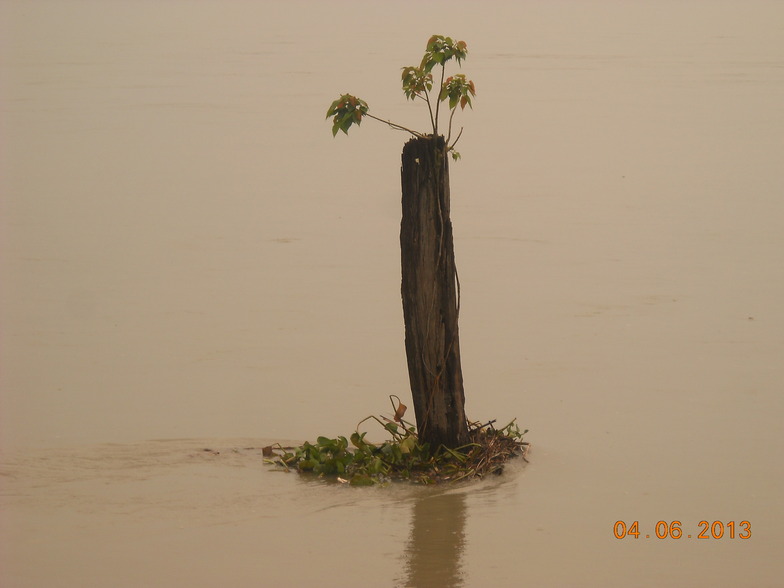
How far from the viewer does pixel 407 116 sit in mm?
13031

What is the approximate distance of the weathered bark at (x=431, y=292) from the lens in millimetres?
5434

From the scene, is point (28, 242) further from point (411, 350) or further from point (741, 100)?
point (741, 100)

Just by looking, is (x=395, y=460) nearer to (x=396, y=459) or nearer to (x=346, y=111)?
(x=396, y=459)

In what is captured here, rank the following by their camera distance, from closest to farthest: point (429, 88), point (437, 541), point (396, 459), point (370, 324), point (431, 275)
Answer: point (437, 541) < point (431, 275) < point (396, 459) < point (429, 88) < point (370, 324)

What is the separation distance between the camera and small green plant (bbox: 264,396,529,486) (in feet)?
18.2

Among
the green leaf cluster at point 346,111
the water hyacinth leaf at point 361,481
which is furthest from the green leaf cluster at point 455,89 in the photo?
the water hyacinth leaf at point 361,481

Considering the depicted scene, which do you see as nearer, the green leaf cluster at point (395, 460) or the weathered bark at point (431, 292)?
the weathered bark at point (431, 292)

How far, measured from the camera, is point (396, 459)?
561cm

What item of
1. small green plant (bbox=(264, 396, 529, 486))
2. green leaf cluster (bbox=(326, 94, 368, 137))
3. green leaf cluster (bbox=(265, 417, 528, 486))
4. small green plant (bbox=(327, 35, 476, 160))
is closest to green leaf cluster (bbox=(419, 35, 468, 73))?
small green plant (bbox=(327, 35, 476, 160))

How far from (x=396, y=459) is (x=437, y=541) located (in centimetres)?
75

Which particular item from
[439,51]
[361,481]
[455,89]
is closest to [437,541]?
[361,481]

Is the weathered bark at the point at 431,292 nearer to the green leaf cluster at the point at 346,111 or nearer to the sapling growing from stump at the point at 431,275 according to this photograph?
the sapling growing from stump at the point at 431,275

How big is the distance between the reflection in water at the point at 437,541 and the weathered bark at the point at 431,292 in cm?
43

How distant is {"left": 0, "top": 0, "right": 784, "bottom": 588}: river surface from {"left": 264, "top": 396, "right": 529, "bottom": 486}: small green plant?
4.6 inches
